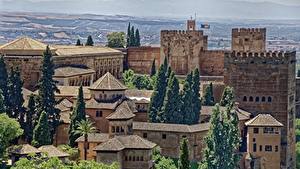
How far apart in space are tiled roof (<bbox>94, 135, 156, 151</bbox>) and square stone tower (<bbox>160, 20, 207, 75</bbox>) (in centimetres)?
3295

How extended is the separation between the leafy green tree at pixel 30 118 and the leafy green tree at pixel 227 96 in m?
14.0

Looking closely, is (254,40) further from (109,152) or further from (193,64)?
(109,152)

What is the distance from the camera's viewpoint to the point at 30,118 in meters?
62.4

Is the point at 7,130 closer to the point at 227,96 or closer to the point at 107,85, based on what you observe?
the point at 107,85

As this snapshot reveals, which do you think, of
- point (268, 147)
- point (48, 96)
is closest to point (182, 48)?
point (268, 147)

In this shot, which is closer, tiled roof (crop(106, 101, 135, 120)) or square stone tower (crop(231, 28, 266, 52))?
tiled roof (crop(106, 101, 135, 120))

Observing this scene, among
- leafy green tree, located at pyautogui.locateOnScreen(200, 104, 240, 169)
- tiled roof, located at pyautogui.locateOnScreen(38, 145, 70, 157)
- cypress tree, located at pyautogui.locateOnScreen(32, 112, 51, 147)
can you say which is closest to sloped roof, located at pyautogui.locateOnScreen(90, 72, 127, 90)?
cypress tree, located at pyautogui.locateOnScreen(32, 112, 51, 147)

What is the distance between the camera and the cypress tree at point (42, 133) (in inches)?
2335

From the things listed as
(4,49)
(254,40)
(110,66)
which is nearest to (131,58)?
(110,66)

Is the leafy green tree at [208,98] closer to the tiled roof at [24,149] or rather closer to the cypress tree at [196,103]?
the cypress tree at [196,103]

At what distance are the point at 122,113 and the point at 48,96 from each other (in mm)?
5966

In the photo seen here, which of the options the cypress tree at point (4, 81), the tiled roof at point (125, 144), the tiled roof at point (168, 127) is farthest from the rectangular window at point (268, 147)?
the cypress tree at point (4, 81)

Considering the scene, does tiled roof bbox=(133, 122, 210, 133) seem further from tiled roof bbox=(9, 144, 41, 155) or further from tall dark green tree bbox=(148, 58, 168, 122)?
tiled roof bbox=(9, 144, 41, 155)

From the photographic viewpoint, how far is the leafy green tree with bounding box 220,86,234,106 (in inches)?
2579
